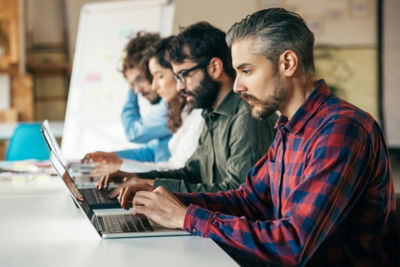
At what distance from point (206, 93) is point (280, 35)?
832 mm

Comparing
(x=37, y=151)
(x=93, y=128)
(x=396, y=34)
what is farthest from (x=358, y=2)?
(x=37, y=151)

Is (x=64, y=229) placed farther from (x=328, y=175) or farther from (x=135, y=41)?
(x=135, y=41)

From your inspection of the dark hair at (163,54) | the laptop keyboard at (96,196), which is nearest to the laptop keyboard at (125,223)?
the laptop keyboard at (96,196)

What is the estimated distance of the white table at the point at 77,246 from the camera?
43.3 inches

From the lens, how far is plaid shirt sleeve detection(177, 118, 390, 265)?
1.16 metres

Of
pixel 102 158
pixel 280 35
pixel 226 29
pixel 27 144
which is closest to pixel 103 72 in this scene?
pixel 27 144

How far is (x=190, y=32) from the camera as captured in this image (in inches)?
89.1

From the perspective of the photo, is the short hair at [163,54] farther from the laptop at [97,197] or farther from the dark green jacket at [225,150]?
the laptop at [97,197]

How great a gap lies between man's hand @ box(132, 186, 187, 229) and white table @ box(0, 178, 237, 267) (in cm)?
6

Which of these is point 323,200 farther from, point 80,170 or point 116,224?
point 80,170

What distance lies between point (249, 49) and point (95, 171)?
1.31 m

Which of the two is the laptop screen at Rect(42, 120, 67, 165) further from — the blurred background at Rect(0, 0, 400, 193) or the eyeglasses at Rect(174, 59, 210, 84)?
the blurred background at Rect(0, 0, 400, 193)

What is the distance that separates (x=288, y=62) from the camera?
1397 mm

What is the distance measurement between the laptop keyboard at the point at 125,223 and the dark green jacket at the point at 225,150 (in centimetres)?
39
